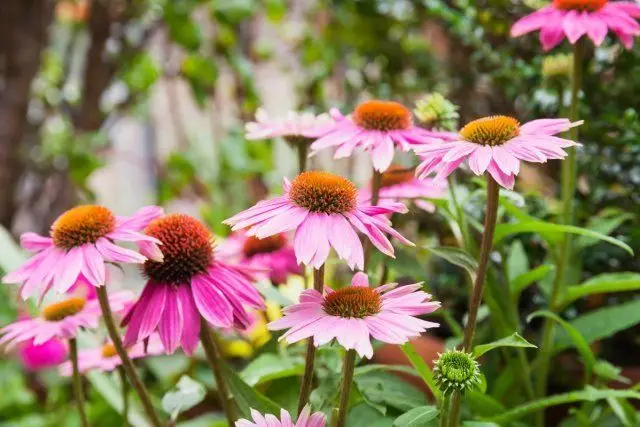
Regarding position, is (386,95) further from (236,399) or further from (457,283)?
(236,399)

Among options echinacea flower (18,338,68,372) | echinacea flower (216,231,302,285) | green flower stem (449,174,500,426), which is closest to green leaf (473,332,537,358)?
green flower stem (449,174,500,426)

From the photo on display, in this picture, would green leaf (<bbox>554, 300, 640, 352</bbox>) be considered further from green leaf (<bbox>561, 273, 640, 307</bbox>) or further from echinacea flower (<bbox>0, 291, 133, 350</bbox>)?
echinacea flower (<bbox>0, 291, 133, 350</bbox>)

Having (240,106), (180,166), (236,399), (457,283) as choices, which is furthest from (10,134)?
(236,399)

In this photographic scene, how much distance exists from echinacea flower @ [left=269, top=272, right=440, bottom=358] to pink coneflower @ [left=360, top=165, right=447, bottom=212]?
135 millimetres

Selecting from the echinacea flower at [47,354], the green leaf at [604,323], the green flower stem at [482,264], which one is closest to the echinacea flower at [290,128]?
the green flower stem at [482,264]

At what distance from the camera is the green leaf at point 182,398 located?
1.34ft

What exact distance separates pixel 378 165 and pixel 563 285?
225mm

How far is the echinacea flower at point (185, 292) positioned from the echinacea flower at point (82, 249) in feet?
0.05

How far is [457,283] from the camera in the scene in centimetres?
70

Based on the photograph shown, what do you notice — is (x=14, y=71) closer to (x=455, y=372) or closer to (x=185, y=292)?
(x=185, y=292)

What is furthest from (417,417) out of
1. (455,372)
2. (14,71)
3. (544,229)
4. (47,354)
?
(14,71)

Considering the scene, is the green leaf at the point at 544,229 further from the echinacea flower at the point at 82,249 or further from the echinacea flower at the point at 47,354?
the echinacea flower at the point at 47,354

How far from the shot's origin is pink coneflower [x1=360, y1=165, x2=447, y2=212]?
462mm

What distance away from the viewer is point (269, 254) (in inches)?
22.6
